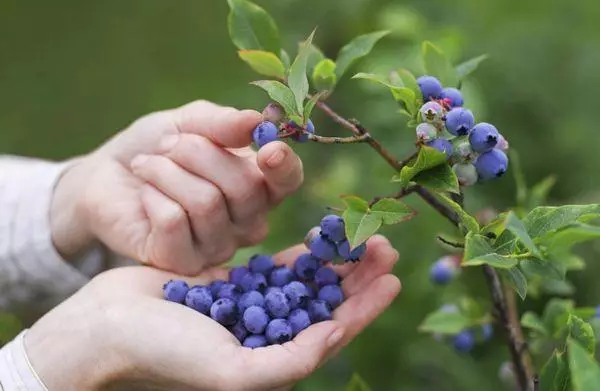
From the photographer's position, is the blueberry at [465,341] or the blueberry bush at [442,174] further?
the blueberry at [465,341]

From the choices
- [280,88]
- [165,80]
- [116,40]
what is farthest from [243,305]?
[116,40]

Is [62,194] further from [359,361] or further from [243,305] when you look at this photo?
[359,361]

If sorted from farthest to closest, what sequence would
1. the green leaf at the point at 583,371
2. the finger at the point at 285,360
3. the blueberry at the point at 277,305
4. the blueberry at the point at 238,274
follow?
the blueberry at the point at 238,274 < the blueberry at the point at 277,305 < the finger at the point at 285,360 < the green leaf at the point at 583,371

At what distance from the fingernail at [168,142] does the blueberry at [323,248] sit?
11.1 inches

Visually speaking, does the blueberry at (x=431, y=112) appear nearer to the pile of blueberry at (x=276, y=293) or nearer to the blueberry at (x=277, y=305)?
the pile of blueberry at (x=276, y=293)

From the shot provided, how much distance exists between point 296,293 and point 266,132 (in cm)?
20

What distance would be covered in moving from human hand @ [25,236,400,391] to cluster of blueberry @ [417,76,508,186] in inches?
7.6

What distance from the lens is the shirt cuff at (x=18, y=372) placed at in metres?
0.98

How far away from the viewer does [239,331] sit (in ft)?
3.10

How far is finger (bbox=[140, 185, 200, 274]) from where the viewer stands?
3.54ft

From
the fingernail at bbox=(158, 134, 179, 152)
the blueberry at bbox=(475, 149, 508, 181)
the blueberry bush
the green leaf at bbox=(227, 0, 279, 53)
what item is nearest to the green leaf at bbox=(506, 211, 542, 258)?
the blueberry bush

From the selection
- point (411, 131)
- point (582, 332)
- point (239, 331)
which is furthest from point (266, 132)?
point (411, 131)

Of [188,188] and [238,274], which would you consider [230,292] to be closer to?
[238,274]

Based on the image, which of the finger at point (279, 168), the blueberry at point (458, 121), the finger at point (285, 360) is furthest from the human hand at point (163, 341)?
the blueberry at point (458, 121)
